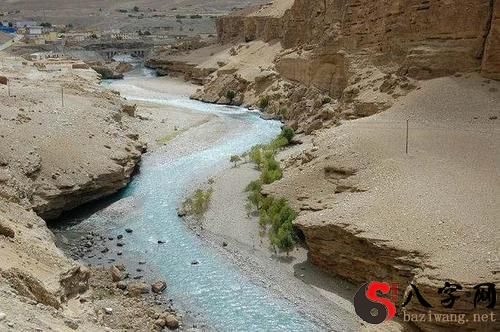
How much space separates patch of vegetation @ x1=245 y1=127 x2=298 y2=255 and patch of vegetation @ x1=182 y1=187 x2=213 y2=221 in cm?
195

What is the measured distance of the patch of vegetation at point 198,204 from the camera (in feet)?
86.7

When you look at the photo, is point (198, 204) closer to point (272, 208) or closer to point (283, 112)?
point (272, 208)

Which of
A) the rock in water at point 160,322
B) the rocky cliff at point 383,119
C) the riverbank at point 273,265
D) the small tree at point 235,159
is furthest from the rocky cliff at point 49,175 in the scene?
the rocky cliff at point 383,119

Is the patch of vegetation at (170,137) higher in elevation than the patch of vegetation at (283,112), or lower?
lower

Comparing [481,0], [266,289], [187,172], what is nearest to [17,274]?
[266,289]

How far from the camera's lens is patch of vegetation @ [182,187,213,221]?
26.4 metres

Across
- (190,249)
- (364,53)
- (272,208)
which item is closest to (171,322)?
(190,249)

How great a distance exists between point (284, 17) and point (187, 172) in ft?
101

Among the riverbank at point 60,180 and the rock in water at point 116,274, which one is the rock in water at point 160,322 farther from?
the rock in water at point 116,274

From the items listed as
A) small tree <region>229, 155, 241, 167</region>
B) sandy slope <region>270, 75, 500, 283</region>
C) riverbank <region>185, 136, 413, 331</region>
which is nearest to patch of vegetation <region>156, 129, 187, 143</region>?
small tree <region>229, 155, 241, 167</region>

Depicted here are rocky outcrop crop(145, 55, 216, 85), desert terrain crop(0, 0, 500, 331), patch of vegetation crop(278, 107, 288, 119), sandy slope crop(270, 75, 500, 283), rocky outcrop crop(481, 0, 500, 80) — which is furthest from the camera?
rocky outcrop crop(145, 55, 216, 85)

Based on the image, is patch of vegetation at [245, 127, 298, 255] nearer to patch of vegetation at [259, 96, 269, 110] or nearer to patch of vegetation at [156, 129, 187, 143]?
patch of vegetation at [156, 129, 187, 143]

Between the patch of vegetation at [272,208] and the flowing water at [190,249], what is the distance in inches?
89.0

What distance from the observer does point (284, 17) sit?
58.6m
